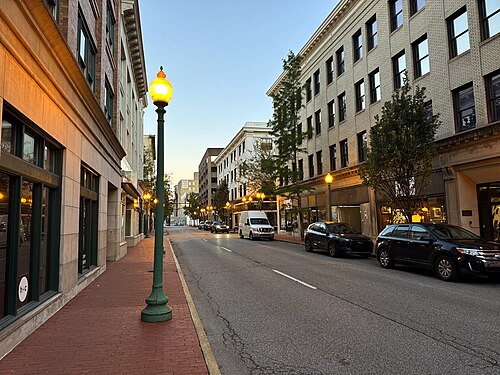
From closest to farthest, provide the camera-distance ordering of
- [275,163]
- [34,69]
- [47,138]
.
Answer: [34,69] → [47,138] → [275,163]

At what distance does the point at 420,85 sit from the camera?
2000 cm

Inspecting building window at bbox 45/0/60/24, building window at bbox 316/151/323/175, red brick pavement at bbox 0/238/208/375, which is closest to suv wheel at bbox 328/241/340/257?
red brick pavement at bbox 0/238/208/375

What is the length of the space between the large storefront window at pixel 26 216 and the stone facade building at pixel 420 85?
15742 mm

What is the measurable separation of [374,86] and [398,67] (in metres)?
2.51

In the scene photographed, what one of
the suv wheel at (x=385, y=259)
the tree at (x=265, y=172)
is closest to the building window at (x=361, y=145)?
the tree at (x=265, y=172)

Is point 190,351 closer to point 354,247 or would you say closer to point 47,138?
point 47,138

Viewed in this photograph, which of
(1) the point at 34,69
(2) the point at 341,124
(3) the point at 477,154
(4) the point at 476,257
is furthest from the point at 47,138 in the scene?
(2) the point at 341,124

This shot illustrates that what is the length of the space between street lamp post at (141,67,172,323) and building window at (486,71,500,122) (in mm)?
14827

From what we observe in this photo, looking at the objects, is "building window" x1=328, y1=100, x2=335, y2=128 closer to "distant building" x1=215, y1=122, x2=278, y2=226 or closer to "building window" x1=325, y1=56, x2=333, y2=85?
"building window" x1=325, y1=56, x2=333, y2=85

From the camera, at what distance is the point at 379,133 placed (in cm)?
1686

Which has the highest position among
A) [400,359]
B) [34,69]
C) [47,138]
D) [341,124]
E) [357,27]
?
[357,27]

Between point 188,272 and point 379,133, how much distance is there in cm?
1032

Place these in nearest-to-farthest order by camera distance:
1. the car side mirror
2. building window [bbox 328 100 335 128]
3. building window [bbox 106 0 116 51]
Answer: the car side mirror
building window [bbox 106 0 116 51]
building window [bbox 328 100 335 128]

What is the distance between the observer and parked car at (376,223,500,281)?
1016 cm
